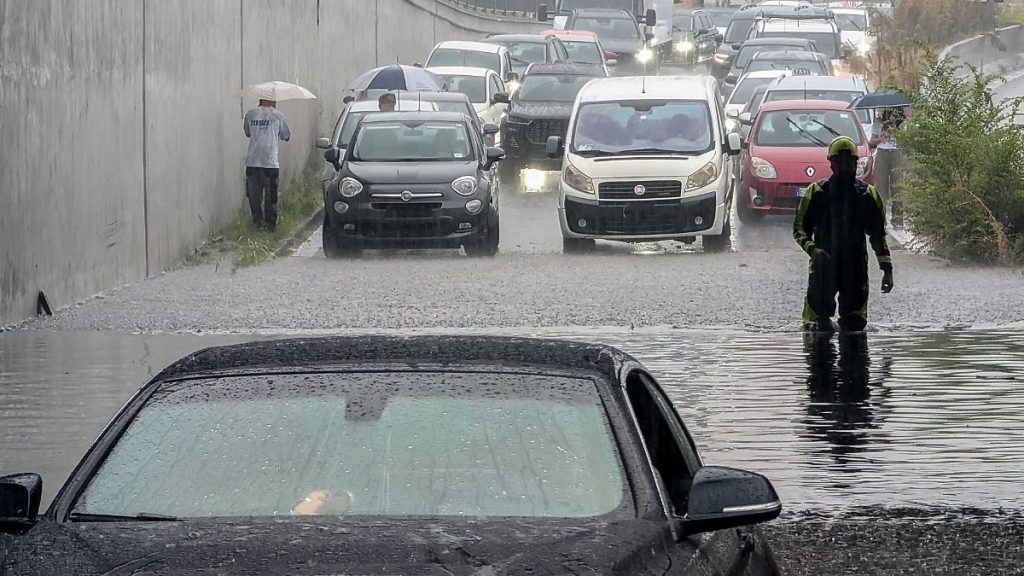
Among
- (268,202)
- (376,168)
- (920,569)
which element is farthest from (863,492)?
(268,202)

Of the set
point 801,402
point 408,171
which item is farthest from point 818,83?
point 801,402

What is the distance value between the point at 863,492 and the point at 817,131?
55.8ft

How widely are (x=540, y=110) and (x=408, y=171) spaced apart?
839cm

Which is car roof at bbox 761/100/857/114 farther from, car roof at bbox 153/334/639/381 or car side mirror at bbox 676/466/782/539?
car side mirror at bbox 676/466/782/539

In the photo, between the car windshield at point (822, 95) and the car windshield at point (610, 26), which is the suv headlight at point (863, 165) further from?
the car windshield at point (610, 26)

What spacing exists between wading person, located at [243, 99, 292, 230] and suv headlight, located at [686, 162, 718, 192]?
16.7ft

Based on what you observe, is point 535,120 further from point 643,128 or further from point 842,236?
point 842,236

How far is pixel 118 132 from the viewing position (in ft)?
60.7

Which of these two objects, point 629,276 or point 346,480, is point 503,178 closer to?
point 629,276

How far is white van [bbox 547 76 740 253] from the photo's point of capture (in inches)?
880

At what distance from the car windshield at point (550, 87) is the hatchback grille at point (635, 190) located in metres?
9.61

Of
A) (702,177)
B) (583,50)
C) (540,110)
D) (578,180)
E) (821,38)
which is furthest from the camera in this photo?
(821,38)

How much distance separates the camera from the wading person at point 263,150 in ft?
79.6

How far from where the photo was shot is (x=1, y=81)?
49.3 feet
